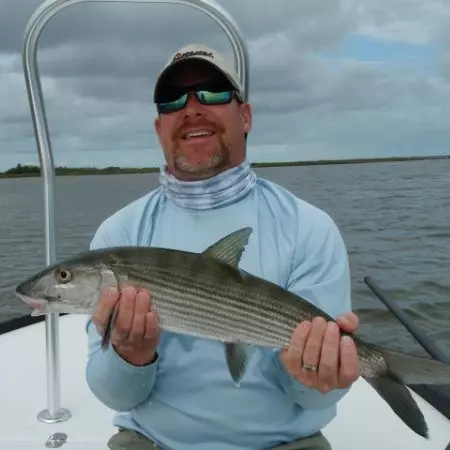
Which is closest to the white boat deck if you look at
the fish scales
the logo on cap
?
the fish scales

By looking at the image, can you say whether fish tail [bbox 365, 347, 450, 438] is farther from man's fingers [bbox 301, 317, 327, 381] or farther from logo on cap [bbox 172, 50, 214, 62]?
logo on cap [bbox 172, 50, 214, 62]

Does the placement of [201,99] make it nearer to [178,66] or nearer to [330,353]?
[178,66]

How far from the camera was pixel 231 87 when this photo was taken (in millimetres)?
3297

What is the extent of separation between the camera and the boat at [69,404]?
3707mm

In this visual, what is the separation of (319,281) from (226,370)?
0.58m

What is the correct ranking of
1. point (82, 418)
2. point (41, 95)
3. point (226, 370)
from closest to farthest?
point (226, 370) → point (41, 95) → point (82, 418)

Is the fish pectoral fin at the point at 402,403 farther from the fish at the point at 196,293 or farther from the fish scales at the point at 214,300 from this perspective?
the fish scales at the point at 214,300

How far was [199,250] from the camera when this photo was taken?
10.6 feet

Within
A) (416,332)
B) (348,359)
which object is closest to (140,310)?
(348,359)

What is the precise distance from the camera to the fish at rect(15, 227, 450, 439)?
8.77ft

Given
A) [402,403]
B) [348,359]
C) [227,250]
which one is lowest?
[402,403]

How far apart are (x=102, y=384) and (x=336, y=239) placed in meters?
1.27

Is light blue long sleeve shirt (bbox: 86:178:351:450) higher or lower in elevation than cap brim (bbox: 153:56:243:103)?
lower

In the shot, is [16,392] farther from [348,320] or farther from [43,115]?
[348,320]
